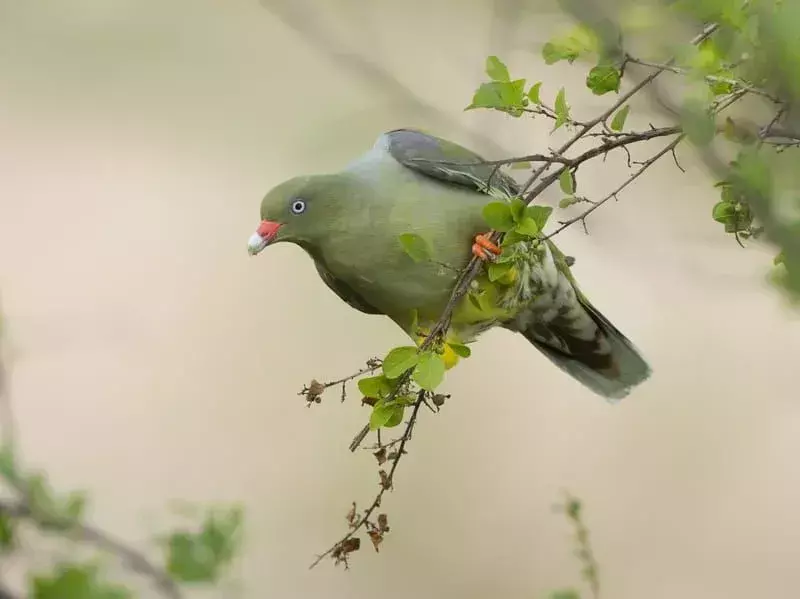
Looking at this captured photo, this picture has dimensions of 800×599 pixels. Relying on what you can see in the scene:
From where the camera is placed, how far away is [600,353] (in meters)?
0.66

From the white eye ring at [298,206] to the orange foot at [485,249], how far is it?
0.12 m

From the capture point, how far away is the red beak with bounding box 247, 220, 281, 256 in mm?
479

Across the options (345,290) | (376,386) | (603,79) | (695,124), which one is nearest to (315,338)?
(345,290)

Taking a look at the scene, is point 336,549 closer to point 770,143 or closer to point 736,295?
point 770,143

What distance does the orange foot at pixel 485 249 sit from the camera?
18.8 inches

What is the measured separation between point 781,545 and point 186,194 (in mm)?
793

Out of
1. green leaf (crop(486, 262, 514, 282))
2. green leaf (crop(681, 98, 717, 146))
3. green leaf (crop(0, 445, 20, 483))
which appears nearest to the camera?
green leaf (crop(681, 98, 717, 146))

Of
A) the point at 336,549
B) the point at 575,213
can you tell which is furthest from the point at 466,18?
the point at 336,549

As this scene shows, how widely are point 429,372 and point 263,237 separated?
0.53ft

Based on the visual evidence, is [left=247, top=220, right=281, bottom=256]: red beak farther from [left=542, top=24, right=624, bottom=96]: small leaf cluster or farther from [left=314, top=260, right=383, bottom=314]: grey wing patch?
[left=542, top=24, right=624, bottom=96]: small leaf cluster

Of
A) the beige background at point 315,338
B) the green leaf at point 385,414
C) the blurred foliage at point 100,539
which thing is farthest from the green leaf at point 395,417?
the beige background at point 315,338

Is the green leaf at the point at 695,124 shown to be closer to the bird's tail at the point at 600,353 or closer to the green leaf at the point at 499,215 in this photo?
the green leaf at the point at 499,215

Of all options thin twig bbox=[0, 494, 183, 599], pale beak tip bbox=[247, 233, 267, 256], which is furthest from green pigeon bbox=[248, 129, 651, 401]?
thin twig bbox=[0, 494, 183, 599]

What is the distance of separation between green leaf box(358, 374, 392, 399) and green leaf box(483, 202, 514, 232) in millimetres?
118
